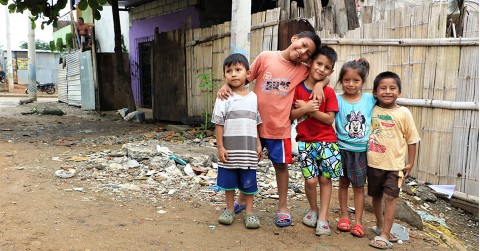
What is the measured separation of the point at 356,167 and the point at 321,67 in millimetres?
780

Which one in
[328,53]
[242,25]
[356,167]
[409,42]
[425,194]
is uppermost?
[242,25]

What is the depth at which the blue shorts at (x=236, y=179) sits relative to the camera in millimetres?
3070

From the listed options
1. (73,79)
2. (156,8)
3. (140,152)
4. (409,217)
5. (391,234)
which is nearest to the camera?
(391,234)

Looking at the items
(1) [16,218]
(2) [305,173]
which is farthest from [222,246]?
(1) [16,218]

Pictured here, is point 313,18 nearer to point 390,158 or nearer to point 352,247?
point 390,158

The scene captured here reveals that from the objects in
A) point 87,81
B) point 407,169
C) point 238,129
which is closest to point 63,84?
point 87,81

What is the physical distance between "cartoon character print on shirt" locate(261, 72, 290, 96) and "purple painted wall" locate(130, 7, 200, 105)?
7.69 metres

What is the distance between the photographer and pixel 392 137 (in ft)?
9.32

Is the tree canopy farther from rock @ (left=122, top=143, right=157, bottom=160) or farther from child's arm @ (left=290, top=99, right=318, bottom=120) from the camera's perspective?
child's arm @ (left=290, top=99, right=318, bottom=120)

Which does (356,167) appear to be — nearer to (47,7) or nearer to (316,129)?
(316,129)

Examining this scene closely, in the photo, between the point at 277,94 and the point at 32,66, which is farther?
the point at 32,66

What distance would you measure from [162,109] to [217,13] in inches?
121

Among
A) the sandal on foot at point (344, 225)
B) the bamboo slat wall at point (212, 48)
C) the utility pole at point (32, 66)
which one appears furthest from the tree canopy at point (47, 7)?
the utility pole at point (32, 66)

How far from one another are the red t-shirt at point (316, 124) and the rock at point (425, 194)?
6.41 feet
